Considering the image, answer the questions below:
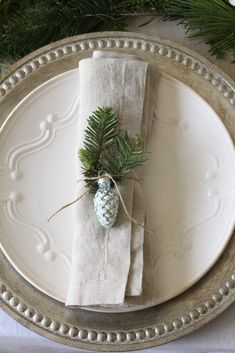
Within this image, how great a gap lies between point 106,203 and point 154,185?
0.07m

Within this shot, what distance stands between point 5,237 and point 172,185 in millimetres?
174

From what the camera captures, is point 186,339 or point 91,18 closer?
point 186,339

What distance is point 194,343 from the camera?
2.15 feet

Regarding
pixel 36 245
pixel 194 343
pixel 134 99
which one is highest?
pixel 134 99

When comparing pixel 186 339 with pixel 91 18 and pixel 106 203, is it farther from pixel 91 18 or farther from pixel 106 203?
pixel 91 18

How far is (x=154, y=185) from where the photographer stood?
67cm

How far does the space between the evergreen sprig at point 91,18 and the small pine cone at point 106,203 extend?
8.4 inches

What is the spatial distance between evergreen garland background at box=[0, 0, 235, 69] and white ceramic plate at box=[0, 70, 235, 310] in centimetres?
8

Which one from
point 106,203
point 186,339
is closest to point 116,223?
point 106,203

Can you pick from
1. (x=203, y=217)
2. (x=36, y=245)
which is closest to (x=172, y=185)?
(x=203, y=217)

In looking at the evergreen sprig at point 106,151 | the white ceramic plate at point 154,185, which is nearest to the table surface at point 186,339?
the white ceramic plate at point 154,185

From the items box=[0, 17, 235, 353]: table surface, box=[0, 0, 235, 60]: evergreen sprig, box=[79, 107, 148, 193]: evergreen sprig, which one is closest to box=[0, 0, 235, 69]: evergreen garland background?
box=[0, 0, 235, 60]: evergreen sprig

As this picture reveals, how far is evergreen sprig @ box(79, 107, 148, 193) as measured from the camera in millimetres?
626

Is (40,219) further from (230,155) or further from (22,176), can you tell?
(230,155)
